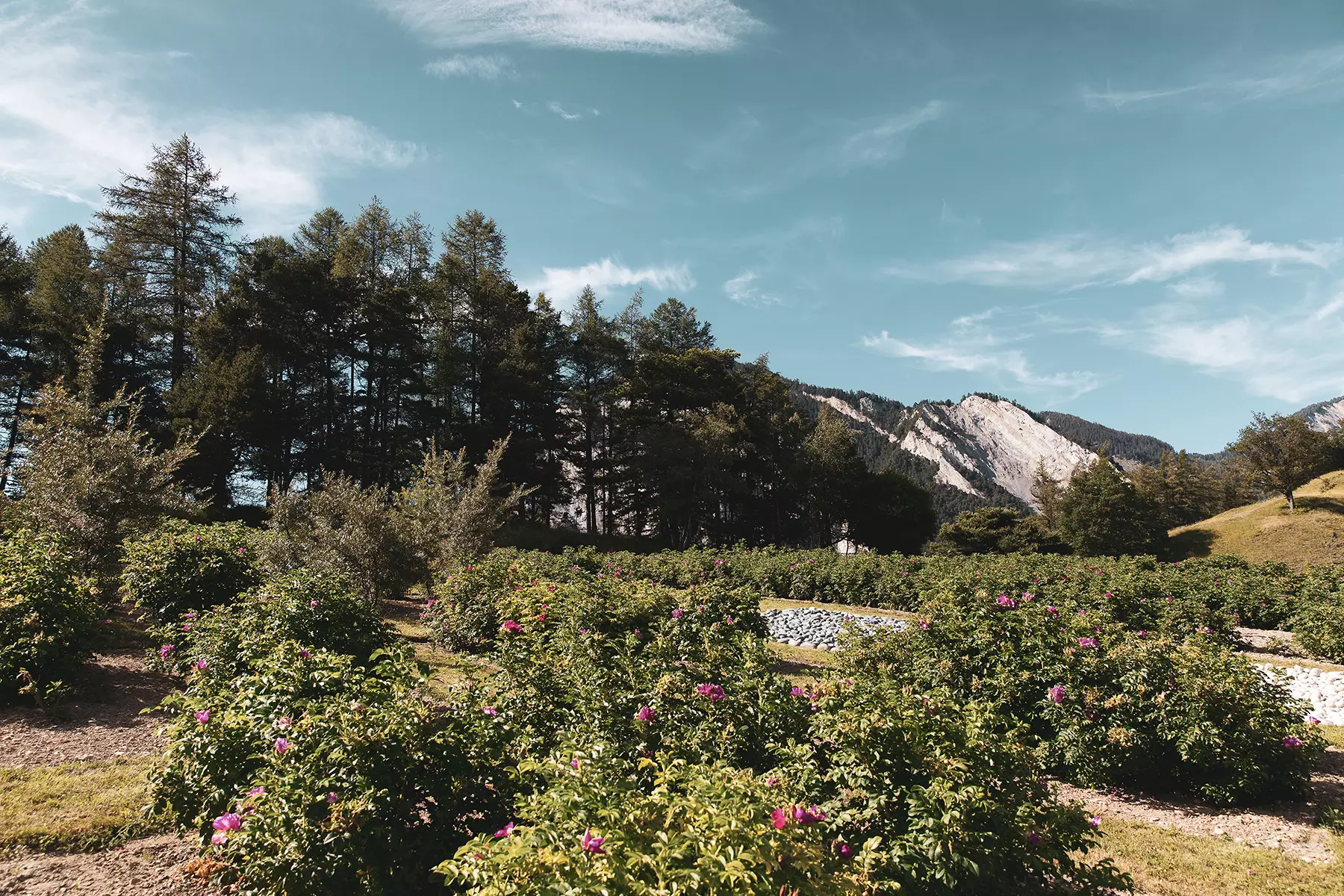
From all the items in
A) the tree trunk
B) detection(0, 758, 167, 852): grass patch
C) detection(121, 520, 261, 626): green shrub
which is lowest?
detection(0, 758, 167, 852): grass patch

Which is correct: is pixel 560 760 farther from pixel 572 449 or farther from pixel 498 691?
pixel 572 449

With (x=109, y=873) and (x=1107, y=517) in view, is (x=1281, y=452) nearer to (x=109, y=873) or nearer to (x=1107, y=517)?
(x=1107, y=517)

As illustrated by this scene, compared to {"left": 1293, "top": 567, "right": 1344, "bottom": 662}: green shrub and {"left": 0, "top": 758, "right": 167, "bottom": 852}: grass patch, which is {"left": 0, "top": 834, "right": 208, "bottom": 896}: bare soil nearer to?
{"left": 0, "top": 758, "right": 167, "bottom": 852}: grass patch

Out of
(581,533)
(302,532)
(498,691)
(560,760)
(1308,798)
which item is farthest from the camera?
(581,533)

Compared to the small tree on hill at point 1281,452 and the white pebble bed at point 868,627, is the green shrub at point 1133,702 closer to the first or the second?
the white pebble bed at point 868,627

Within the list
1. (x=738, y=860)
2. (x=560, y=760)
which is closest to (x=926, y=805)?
(x=738, y=860)

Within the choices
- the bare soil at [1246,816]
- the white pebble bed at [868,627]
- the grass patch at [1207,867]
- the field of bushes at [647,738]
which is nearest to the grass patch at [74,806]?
the field of bushes at [647,738]

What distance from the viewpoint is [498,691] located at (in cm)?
434

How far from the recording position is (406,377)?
31.8 meters

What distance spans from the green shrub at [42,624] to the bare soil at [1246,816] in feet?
29.3

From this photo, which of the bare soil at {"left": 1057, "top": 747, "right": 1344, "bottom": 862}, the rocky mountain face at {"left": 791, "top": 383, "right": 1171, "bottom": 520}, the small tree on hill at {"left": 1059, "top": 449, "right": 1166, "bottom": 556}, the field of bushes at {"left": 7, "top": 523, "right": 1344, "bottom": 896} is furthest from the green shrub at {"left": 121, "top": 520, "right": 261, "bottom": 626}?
the rocky mountain face at {"left": 791, "top": 383, "right": 1171, "bottom": 520}

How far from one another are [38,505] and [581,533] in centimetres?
2408

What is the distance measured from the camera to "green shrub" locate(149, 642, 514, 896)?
2.85 meters

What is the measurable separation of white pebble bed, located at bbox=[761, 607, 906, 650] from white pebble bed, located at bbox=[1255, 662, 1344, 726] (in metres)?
5.27
